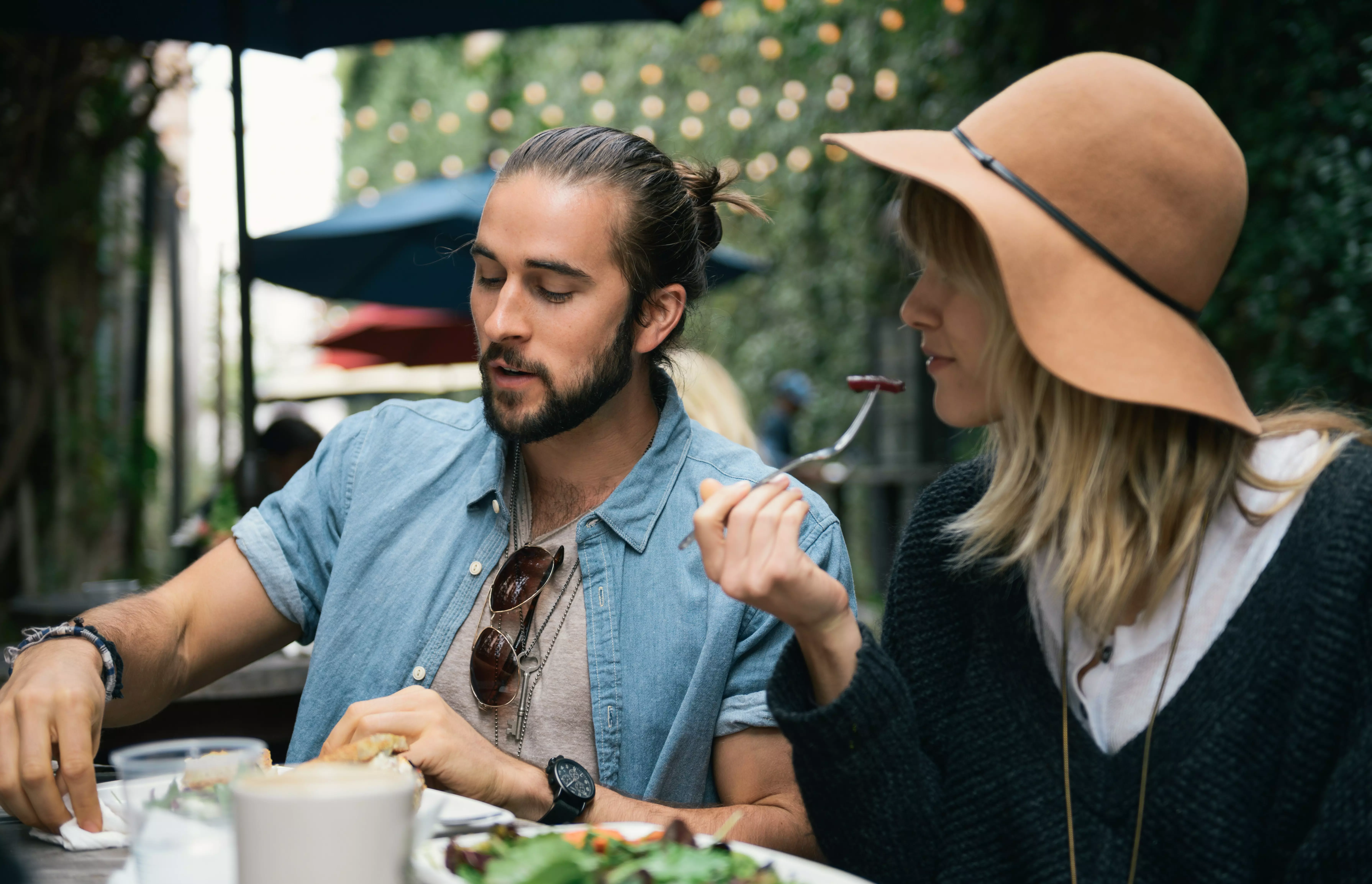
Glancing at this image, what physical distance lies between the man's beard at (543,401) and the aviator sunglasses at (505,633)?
6.9 inches

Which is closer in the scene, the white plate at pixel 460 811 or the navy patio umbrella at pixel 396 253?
the white plate at pixel 460 811

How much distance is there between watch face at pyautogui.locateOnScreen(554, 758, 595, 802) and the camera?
136 centimetres

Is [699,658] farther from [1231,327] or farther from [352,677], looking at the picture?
[1231,327]

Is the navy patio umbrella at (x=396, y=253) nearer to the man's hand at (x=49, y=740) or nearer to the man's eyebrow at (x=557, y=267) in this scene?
the man's eyebrow at (x=557, y=267)

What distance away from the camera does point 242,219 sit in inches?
128

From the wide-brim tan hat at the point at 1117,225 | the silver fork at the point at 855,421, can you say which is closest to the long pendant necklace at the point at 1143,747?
the wide-brim tan hat at the point at 1117,225

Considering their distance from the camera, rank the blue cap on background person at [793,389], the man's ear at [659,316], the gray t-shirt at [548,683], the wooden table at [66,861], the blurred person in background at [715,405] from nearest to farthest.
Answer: the wooden table at [66,861], the gray t-shirt at [548,683], the man's ear at [659,316], the blurred person in background at [715,405], the blue cap on background person at [793,389]

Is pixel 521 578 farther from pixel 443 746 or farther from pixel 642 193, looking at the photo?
pixel 642 193

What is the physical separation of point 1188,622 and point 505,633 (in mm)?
896

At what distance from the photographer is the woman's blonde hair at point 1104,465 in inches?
49.6

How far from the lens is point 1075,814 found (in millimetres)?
1259

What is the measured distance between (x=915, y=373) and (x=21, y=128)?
5.54 meters

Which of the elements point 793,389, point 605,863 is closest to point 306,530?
point 605,863

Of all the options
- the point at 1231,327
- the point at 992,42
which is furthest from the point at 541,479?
the point at 992,42
